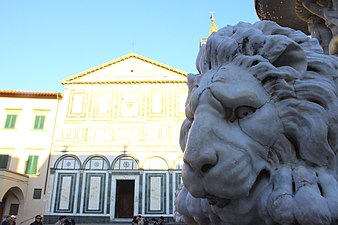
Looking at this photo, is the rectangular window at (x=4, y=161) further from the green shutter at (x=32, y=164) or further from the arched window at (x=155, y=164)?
the arched window at (x=155, y=164)

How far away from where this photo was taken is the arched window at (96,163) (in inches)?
639

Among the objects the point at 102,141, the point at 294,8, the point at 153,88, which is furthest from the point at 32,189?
the point at 294,8

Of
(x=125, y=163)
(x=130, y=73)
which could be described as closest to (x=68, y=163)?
(x=125, y=163)

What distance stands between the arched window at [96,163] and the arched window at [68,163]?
0.45m

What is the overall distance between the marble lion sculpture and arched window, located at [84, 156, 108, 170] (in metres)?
16.1

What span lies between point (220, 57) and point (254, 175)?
278mm

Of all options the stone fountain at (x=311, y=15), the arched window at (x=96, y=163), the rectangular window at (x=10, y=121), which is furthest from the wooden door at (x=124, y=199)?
the stone fountain at (x=311, y=15)

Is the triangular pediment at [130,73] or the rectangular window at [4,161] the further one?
the triangular pediment at [130,73]

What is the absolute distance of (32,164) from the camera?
54.5ft

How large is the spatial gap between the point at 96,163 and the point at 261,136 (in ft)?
53.7

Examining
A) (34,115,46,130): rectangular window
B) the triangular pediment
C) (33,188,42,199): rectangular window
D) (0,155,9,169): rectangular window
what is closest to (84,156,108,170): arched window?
(33,188,42,199): rectangular window

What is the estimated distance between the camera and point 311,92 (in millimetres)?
699

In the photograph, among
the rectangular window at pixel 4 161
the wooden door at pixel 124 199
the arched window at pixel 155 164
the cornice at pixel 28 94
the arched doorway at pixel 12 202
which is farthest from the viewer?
the cornice at pixel 28 94

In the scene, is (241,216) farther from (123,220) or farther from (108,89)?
(108,89)
